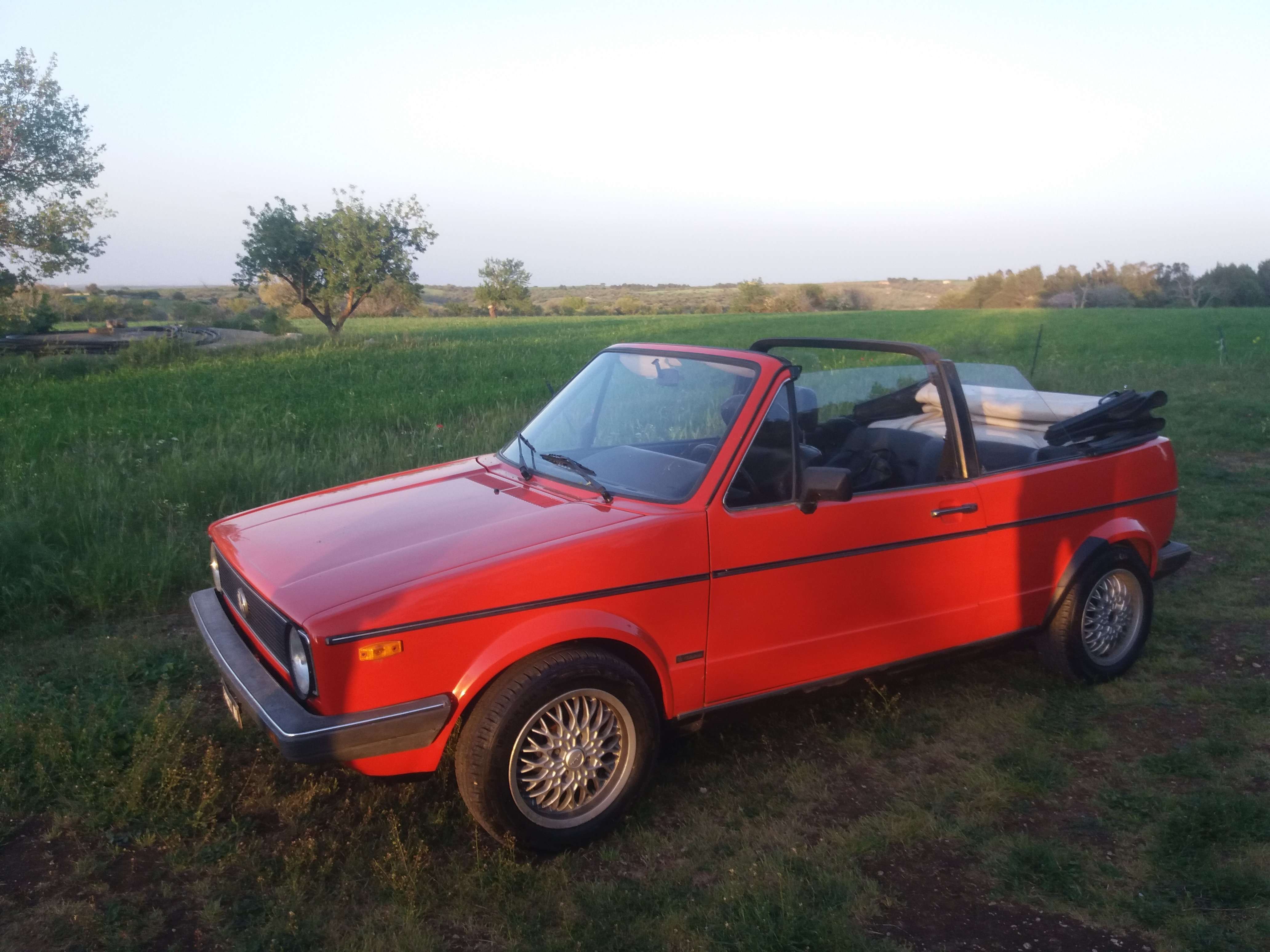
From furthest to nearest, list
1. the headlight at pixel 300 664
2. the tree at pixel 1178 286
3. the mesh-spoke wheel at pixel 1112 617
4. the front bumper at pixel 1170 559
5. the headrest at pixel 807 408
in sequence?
the tree at pixel 1178 286 → the front bumper at pixel 1170 559 → the mesh-spoke wheel at pixel 1112 617 → the headrest at pixel 807 408 → the headlight at pixel 300 664

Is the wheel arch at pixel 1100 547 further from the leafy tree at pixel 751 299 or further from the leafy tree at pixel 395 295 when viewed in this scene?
the leafy tree at pixel 751 299

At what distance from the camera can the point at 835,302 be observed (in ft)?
220

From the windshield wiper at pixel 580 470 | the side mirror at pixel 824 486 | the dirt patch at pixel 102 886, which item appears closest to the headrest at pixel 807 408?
the side mirror at pixel 824 486

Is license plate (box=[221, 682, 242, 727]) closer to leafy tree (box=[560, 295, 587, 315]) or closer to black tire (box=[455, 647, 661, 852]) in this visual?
black tire (box=[455, 647, 661, 852])

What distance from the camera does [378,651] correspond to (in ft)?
9.09

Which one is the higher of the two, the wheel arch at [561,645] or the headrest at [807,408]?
the headrest at [807,408]

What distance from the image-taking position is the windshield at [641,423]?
361cm

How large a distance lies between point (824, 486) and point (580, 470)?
39.9 inches

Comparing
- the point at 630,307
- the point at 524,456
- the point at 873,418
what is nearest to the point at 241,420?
the point at 524,456

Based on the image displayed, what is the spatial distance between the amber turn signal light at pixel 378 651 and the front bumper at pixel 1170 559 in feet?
13.6

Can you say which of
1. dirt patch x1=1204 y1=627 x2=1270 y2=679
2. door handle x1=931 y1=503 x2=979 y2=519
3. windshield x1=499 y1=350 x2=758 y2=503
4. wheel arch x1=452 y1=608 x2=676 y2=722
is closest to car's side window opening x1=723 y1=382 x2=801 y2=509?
windshield x1=499 y1=350 x2=758 y2=503

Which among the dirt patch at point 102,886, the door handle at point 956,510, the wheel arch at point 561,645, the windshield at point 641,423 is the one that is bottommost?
the dirt patch at point 102,886

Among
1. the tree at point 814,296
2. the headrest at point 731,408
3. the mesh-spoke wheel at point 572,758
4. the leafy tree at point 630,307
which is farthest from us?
the leafy tree at point 630,307

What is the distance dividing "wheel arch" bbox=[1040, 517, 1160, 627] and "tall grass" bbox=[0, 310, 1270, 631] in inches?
114
